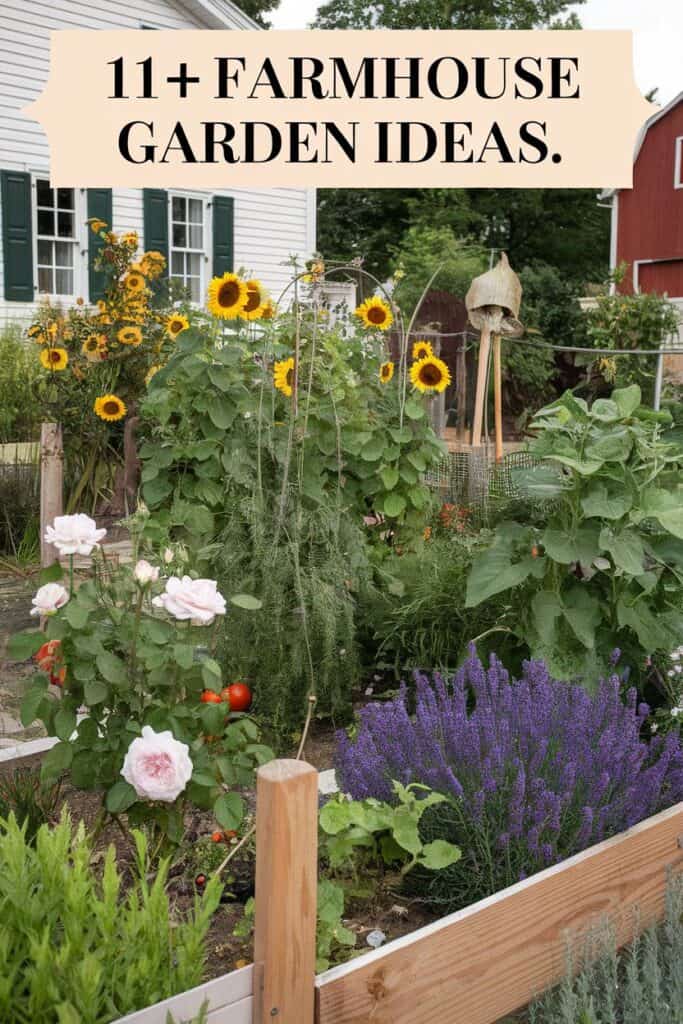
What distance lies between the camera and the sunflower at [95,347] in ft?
19.5

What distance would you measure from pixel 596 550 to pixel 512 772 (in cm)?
71

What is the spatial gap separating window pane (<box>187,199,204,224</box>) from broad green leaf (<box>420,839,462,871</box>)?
10702 mm

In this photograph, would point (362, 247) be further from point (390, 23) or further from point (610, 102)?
point (610, 102)

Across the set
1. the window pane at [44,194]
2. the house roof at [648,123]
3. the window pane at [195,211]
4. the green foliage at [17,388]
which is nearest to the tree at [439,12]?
the house roof at [648,123]

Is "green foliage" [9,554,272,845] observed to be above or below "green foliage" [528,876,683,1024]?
above

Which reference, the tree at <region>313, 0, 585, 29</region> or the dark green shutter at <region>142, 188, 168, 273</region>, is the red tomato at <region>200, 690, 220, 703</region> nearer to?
the dark green shutter at <region>142, 188, 168, 273</region>

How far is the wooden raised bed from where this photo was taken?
139cm

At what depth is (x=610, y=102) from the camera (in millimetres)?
5156

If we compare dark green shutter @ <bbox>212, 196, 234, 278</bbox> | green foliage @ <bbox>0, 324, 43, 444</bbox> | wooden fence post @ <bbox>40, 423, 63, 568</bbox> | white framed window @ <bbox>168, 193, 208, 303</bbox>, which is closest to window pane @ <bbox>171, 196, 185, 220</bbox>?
white framed window @ <bbox>168, 193, 208, 303</bbox>

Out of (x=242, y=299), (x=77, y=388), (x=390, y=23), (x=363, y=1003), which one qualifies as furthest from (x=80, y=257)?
(x=390, y=23)

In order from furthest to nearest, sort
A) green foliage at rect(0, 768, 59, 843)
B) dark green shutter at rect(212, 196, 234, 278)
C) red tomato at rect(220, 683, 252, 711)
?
dark green shutter at rect(212, 196, 234, 278), red tomato at rect(220, 683, 252, 711), green foliage at rect(0, 768, 59, 843)

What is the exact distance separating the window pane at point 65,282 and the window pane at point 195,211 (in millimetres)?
1686

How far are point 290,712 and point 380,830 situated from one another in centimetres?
96

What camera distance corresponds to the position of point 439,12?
87.8ft
